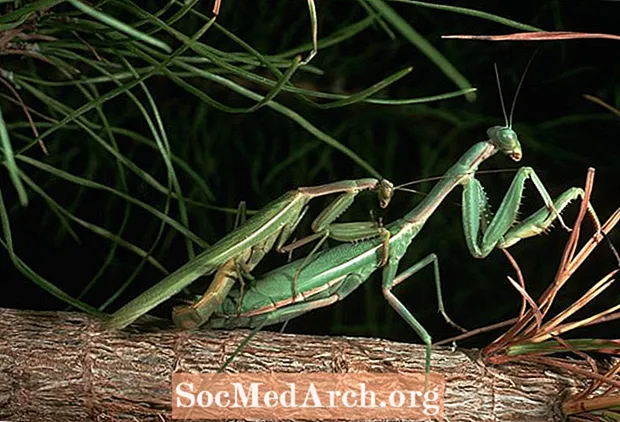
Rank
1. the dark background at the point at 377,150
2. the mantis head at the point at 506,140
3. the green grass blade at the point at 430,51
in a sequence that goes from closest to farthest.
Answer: the green grass blade at the point at 430,51, the mantis head at the point at 506,140, the dark background at the point at 377,150

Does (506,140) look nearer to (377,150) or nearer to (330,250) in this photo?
(330,250)

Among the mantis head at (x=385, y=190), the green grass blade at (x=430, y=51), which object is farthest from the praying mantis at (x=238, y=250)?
the green grass blade at (x=430, y=51)

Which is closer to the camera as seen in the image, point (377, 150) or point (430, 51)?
point (430, 51)

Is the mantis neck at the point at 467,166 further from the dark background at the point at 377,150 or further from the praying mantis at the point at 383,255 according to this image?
the dark background at the point at 377,150

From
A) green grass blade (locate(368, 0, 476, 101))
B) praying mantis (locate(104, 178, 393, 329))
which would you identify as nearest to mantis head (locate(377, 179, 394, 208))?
praying mantis (locate(104, 178, 393, 329))

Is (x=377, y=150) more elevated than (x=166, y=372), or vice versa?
(x=377, y=150)

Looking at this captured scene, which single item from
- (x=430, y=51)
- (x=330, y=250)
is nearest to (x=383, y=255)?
(x=330, y=250)

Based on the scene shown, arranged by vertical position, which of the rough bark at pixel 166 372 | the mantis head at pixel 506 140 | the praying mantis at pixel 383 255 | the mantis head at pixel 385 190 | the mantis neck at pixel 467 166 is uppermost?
the mantis head at pixel 506 140

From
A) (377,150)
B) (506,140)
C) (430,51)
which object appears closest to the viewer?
(430,51)
